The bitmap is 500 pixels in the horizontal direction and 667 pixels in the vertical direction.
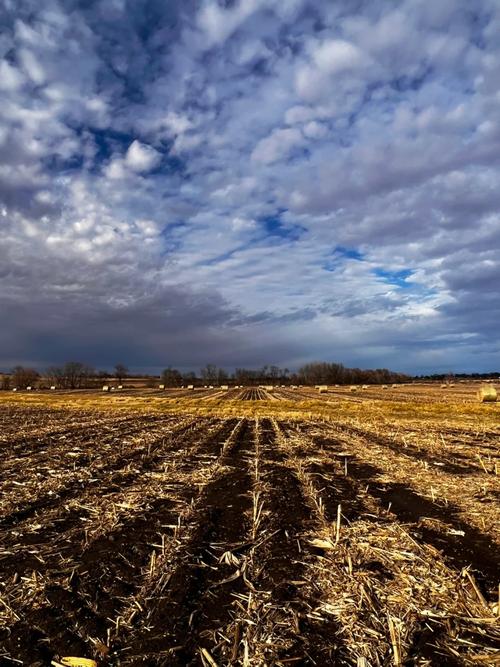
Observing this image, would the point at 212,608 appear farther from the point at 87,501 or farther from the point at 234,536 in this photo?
the point at 87,501

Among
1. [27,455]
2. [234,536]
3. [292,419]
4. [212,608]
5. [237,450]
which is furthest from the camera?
[292,419]

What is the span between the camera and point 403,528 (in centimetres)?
782

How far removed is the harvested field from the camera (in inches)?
176

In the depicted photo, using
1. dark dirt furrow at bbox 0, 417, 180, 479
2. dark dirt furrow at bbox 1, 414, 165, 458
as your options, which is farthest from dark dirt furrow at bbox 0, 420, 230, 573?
dark dirt furrow at bbox 1, 414, 165, 458

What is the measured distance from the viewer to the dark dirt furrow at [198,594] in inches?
173

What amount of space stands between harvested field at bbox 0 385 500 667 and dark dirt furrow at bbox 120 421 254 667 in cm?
2

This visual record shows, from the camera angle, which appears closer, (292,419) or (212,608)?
(212,608)

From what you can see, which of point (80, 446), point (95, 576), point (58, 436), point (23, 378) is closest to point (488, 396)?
point (58, 436)

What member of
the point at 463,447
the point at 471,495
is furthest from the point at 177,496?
the point at 463,447

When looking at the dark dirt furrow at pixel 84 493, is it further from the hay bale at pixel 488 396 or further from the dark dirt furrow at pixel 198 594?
the hay bale at pixel 488 396

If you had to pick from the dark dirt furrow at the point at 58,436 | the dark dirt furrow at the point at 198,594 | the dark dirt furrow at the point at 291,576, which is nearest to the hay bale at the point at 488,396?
the dark dirt furrow at the point at 58,436

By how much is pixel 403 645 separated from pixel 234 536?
3628 millimetres

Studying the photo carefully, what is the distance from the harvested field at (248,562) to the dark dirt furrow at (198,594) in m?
0.02

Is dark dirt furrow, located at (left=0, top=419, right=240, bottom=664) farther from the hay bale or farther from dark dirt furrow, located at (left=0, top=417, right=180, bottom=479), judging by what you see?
the hay bale
